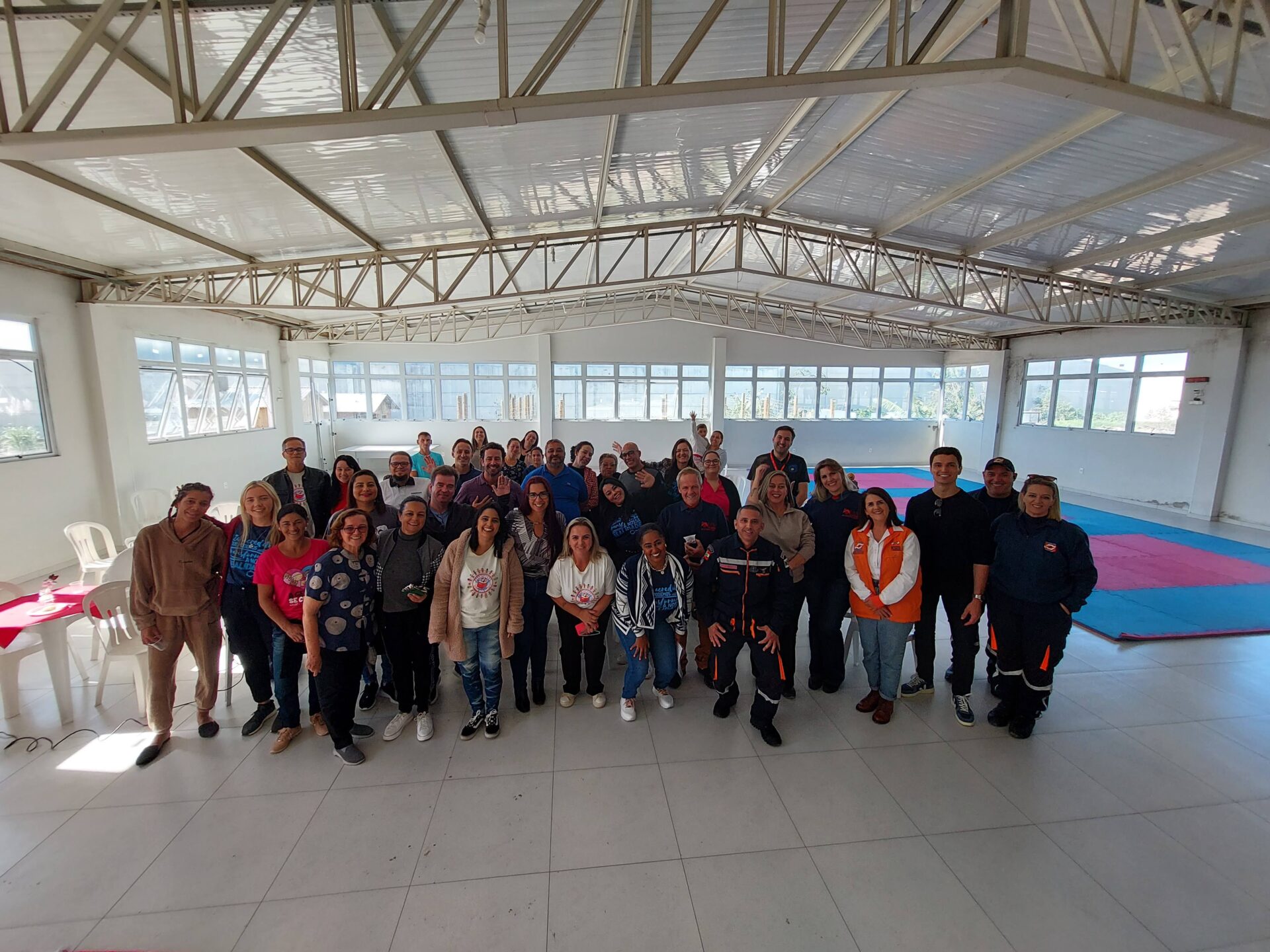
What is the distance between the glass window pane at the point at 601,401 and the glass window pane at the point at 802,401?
4.97 meters

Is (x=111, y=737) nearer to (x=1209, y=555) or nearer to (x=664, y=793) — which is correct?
(x=664, y=793)

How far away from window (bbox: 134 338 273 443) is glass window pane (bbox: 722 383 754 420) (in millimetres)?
10762

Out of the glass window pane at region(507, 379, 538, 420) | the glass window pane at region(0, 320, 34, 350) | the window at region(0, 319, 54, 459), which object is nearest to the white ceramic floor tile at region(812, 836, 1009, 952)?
the window at region(0, 319, 54, 459)

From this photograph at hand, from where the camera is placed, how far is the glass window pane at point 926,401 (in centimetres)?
1552

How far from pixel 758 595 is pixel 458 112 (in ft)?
8.79

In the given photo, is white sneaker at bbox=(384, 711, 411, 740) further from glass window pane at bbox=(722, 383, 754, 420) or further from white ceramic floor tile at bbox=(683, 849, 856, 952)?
glass window pane at bbox=(722, 383, 754, 420)

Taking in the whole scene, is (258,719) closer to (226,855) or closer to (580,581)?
(226,855)

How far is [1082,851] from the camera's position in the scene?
7.43 ft

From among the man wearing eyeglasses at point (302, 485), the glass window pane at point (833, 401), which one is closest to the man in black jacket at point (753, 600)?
the man wearing eyeglasses at point (302, 485)

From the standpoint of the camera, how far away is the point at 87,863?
2.17 meters

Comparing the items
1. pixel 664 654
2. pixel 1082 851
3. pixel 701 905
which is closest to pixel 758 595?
pixel 664 654

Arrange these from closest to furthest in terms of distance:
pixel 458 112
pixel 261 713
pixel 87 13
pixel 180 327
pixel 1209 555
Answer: pixel 458 112, pixel 87 13, pixel 261 713, pixel 1209 555, pixel 180 327

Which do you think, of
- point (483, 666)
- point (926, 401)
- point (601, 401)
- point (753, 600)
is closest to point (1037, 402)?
point (926, 401)

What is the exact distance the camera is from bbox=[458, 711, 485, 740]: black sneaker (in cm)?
296
